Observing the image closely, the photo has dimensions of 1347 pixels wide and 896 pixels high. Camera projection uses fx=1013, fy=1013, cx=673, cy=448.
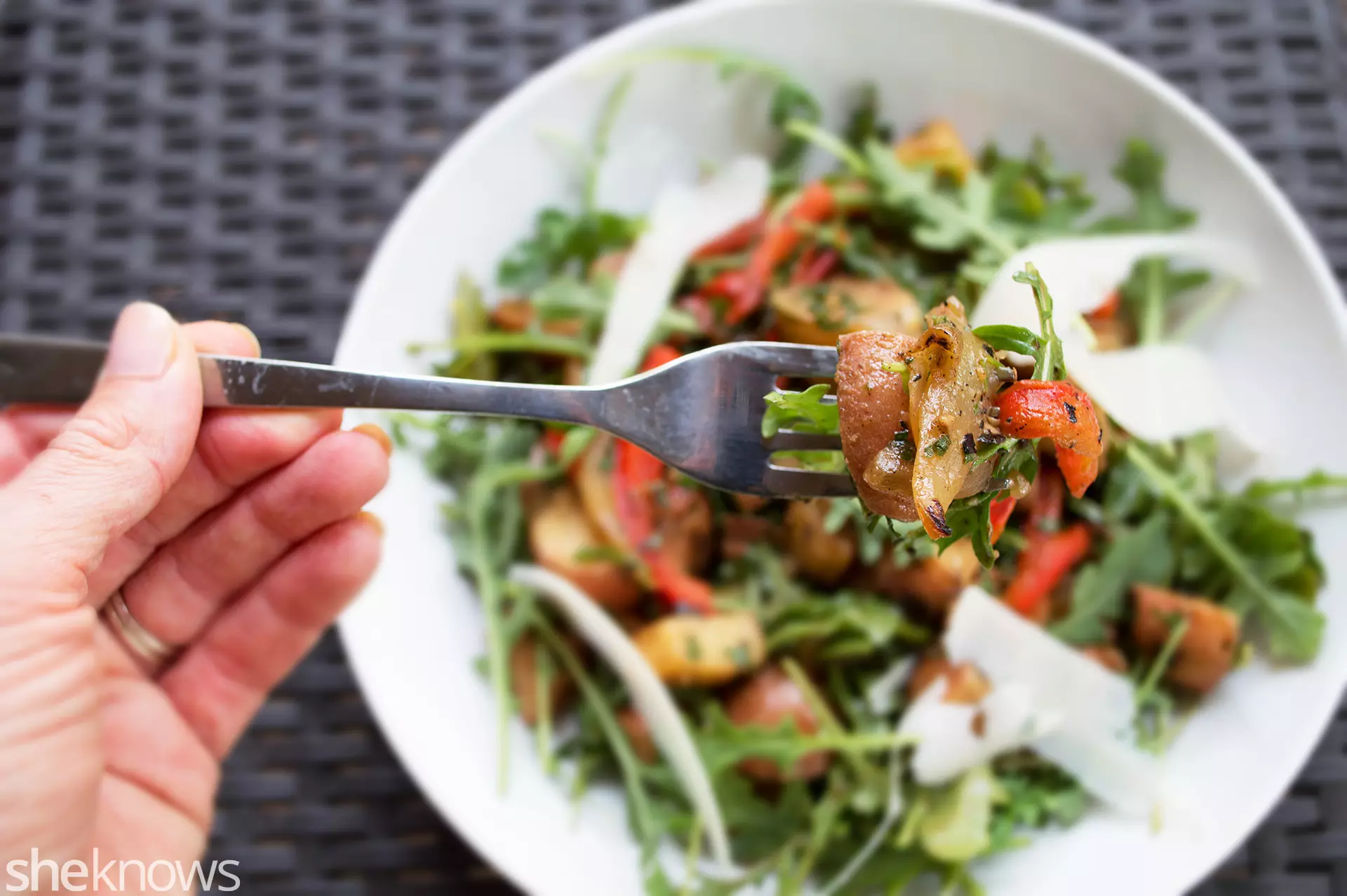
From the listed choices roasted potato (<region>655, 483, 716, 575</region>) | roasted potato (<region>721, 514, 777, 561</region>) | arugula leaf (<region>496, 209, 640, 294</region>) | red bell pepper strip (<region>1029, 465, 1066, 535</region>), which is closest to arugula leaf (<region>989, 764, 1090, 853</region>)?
red bell pepper strip (<region>1029, 465, 1066, 535</region>)

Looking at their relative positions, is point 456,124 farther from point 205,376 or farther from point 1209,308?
point 1209,308

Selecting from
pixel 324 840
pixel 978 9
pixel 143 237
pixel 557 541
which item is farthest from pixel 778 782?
pixel 143 237

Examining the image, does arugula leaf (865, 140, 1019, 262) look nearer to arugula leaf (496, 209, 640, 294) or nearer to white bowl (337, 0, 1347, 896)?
white bowl (337, 0, 1347, 896)

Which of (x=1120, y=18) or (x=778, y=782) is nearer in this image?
(x=778, y=782)

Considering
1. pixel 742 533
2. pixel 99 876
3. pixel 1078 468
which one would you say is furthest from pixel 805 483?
pixel 99 876

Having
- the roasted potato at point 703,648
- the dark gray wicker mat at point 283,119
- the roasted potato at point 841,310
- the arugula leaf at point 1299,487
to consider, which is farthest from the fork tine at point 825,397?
the dark gray wicker mat at point 283,119

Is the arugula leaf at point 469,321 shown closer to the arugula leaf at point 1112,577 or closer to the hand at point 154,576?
the hand at point 154,576
